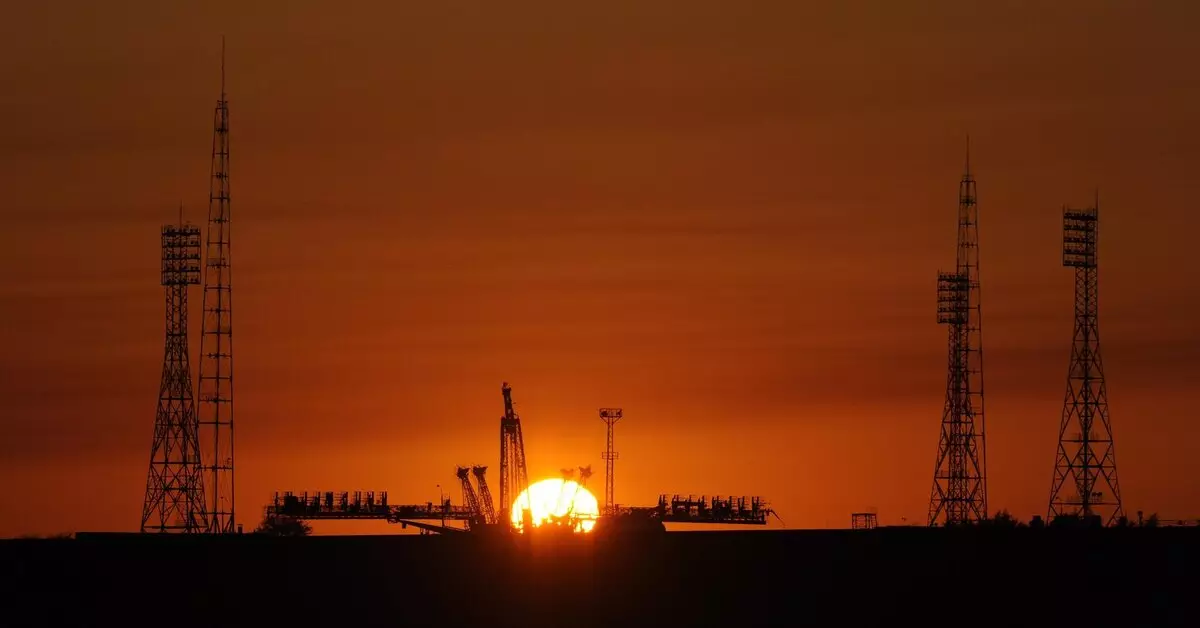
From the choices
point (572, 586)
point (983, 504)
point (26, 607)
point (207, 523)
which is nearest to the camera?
point (26, 607)

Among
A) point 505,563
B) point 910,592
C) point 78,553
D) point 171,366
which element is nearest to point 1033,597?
point 910,592

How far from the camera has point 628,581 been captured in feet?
353

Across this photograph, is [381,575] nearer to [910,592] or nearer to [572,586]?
[572,586]

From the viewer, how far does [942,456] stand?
151250 mm

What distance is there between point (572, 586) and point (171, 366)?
34.8 meters

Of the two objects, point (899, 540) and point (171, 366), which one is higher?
point (171, 366)

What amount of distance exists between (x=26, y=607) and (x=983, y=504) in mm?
68889

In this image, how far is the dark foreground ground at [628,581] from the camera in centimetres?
10325

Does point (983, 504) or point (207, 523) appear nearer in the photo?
point (207, 523)

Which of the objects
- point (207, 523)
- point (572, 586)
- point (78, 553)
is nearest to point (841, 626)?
point (572, 586)

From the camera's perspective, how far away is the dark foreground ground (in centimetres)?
10325

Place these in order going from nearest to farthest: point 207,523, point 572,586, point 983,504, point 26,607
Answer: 1. point 26,607
2. point 572,586
3. point 207,523
4. point 983,504

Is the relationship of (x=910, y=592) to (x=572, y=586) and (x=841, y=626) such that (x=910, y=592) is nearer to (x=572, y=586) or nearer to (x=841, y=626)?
(x=841, y=626)

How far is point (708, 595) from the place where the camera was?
4186 inches
